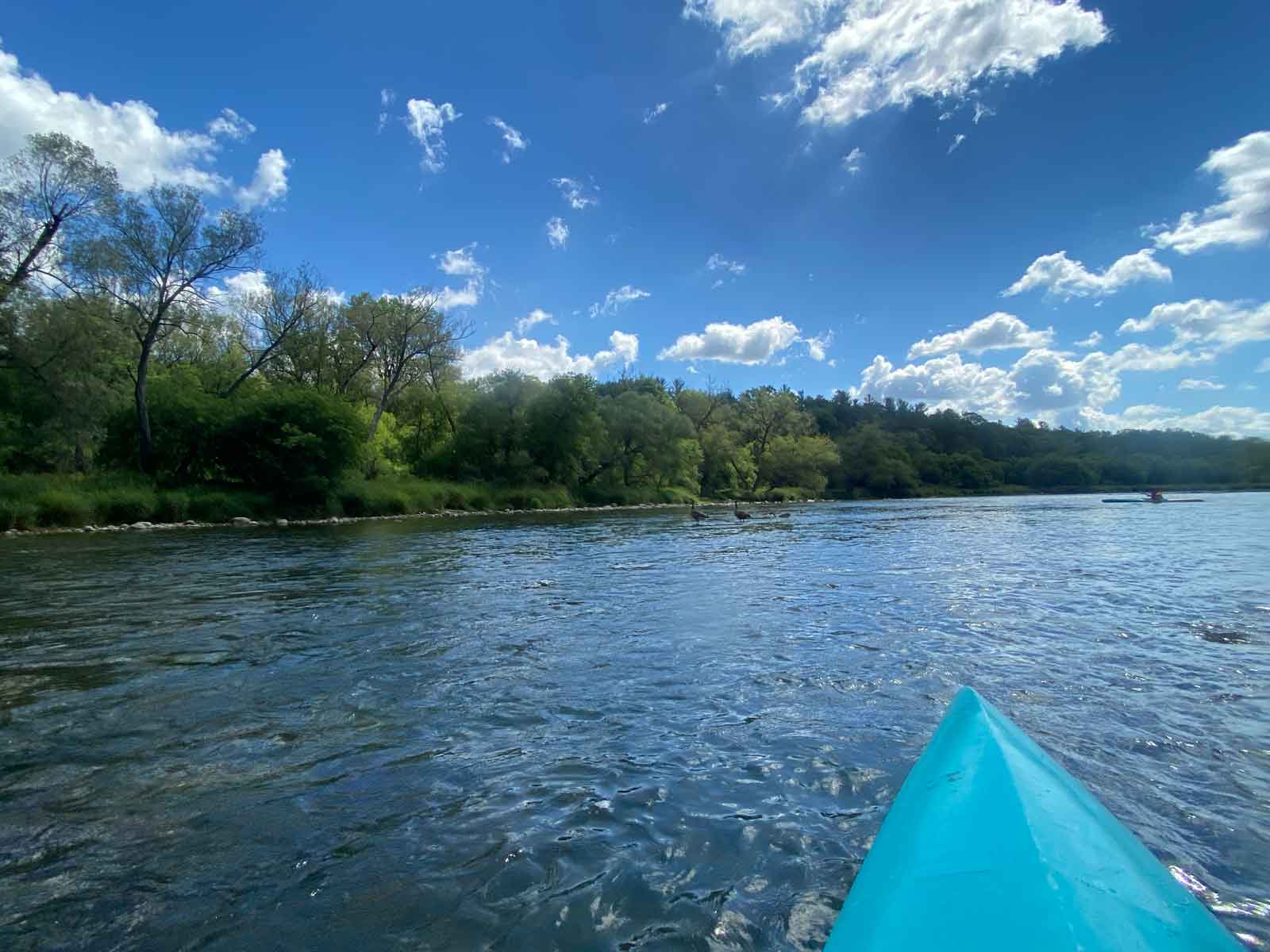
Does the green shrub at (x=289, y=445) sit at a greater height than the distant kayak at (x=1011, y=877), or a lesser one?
greater

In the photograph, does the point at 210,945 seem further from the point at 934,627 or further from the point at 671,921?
the point at 934,627

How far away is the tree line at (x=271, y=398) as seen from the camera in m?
27.6

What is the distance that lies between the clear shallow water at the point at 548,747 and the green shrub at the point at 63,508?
1759 cm

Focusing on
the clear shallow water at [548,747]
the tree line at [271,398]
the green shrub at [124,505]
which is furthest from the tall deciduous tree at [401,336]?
the clear shallow water at [548,747]

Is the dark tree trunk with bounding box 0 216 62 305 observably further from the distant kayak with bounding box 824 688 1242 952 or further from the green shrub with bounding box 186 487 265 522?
the distant kayak with bounding box 824 688 1242 952

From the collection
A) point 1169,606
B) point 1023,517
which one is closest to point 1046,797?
point 1169,606

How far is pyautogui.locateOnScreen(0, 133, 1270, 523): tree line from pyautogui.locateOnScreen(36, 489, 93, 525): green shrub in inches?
181

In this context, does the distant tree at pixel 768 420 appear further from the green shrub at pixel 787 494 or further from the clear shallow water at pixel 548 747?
the clear shallow water at pixel 548 747

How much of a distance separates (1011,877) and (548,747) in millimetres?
3212

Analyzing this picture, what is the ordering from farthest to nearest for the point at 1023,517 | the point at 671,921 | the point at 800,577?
the point at 1023,517
the point at 800,577
the point at 671,921

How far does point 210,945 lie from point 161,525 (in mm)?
30311

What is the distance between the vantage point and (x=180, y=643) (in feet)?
24.2

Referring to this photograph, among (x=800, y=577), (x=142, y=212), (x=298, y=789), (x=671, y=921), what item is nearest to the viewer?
(x=671, y=921)

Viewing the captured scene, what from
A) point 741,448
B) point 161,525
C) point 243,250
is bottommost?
point 161,525
